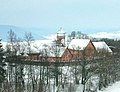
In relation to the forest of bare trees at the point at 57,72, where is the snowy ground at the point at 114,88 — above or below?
below

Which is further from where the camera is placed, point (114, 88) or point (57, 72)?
point (114, 88)

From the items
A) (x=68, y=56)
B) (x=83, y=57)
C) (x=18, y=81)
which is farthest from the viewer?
(x=68, y=56)

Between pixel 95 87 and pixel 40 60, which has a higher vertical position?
pixel 40 60

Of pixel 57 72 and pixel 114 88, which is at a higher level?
pixel 57 72

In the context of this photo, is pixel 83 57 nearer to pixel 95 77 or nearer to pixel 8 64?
pixel 95 77

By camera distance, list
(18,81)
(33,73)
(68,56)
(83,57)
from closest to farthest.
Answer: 1. (18,81)
2. (33,73)
3. (83,57)
4. (68,56)

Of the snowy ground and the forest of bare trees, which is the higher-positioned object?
the forest of bare trees

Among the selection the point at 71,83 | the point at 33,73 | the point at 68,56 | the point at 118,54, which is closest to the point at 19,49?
the point at 33,73

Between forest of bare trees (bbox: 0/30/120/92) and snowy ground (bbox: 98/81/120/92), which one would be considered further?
snowy ground (bbox: 98/81/120/92)

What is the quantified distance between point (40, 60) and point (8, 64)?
764 cm

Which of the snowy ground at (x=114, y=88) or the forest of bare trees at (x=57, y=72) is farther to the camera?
the snowy ground at (x=114, y=88)

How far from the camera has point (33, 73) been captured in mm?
60156

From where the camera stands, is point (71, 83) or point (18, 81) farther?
point (71, 83)

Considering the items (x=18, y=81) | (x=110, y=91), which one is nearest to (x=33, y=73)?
(x=18, y=81)
